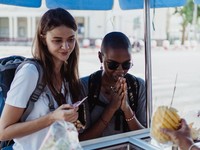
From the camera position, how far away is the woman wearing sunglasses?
143cm

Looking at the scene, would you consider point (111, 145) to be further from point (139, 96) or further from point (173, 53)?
point (173, 53)

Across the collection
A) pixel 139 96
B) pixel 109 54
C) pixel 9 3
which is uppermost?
pixel 9 3

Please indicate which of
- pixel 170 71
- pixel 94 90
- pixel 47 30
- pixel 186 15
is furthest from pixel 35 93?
pixel 186 15

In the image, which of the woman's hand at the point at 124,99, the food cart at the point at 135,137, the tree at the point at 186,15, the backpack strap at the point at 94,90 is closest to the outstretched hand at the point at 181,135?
the food cart at the point at 135,137

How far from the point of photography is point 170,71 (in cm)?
743

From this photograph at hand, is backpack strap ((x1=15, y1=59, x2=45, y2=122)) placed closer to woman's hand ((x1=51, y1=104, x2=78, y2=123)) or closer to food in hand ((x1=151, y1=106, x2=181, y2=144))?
woman's hand ((x1=51, y1=104, x2=78, y2=123))

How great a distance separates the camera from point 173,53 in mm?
10734

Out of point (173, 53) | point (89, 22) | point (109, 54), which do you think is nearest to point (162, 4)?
point (109, 54)

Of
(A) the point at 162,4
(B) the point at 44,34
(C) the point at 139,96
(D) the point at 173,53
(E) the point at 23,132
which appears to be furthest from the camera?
(D) the point at 173,53

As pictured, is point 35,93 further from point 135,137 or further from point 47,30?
point 135,137

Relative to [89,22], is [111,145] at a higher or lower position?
lower

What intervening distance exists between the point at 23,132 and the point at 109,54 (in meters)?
0.61

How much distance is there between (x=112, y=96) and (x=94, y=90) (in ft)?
0.34

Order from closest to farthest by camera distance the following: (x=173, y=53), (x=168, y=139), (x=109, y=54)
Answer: (x=168, y=139) → (x=109, y=54) → (x=173, y=53)
